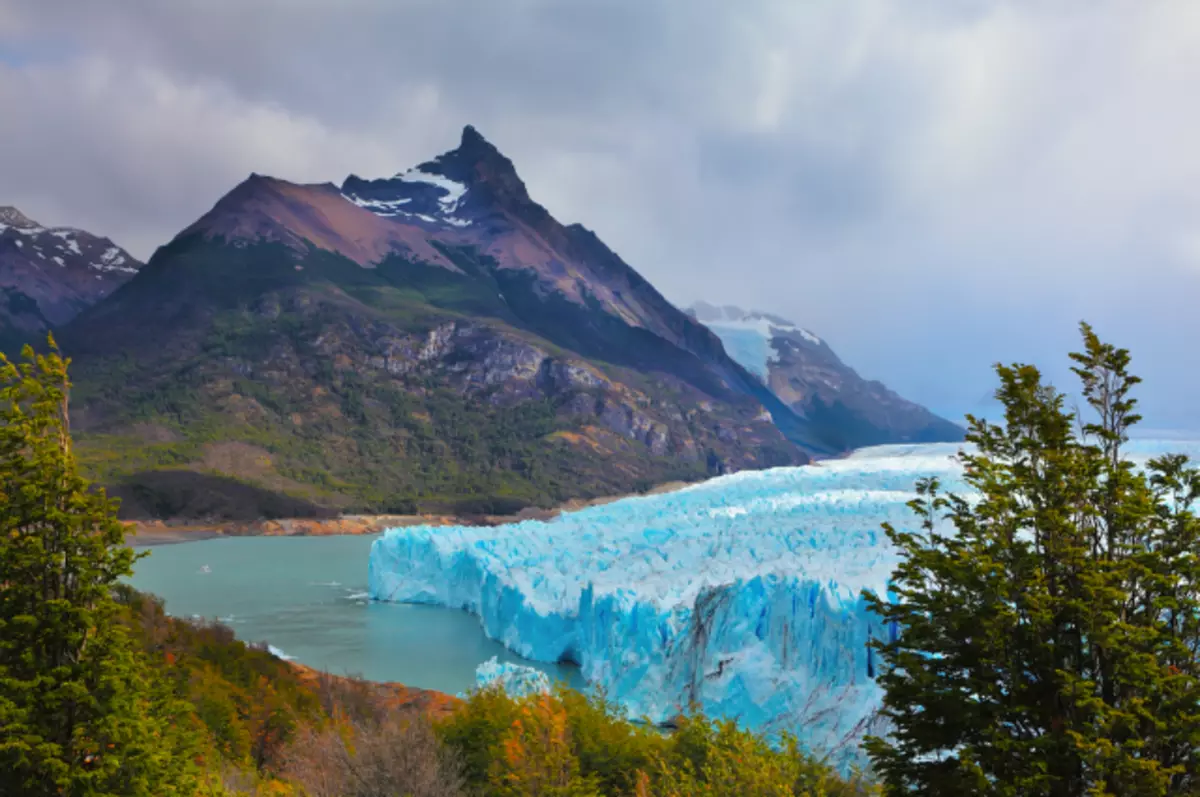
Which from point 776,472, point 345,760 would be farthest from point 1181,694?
point 776,472

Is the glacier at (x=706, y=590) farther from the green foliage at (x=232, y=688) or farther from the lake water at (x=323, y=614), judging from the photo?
the green foliage at (x=232, y=688)

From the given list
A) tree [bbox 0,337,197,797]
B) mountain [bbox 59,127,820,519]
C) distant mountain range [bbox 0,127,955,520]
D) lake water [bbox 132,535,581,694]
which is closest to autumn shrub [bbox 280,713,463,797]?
tree [bbox 0,337,197,797]

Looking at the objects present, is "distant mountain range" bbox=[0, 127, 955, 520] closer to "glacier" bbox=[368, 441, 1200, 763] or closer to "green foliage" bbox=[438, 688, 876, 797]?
"glacier" bbox=[368, 441, 1200, 763]

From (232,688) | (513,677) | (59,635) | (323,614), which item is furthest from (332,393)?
(59,635)

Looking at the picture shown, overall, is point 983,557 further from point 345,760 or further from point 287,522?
point 287,522

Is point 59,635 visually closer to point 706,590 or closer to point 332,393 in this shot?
point 706,590
